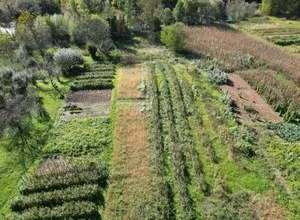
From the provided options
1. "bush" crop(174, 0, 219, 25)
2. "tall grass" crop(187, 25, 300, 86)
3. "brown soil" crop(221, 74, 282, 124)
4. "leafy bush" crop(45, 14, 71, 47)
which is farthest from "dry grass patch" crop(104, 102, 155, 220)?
"bush" crop(174, 0, 219, 25)

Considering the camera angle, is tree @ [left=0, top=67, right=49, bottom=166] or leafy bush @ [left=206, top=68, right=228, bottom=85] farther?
leafy bush @ [left=206, top=68, right=228, bottom=85]

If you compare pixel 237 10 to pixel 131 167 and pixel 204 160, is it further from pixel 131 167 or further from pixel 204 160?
pixel 131 167

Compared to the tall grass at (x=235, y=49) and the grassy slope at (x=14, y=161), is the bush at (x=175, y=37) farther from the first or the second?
the grassy slope at (x=14, y=161)

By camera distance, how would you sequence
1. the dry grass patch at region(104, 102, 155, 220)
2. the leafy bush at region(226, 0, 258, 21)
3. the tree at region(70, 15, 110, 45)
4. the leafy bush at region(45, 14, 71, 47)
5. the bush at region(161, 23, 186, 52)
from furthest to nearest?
the leafy bush at region(226, 0, 258, 21), the leafy bush at region(45, 14, 71, 47), the tree at region(70, 15, 110, 45), the bush at region(161, 23, 186, 52), the dry grass patch at region(104, 102, 155, 220)

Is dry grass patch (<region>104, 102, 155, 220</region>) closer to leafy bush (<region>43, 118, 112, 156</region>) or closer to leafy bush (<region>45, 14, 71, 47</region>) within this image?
leafy bush (<region>43, 118, 112, 156</region>)

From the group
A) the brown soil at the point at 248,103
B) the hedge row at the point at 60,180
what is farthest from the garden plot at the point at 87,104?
the brown soil at the point at 248,103

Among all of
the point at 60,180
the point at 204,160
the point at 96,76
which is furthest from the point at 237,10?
the point at 60,180
